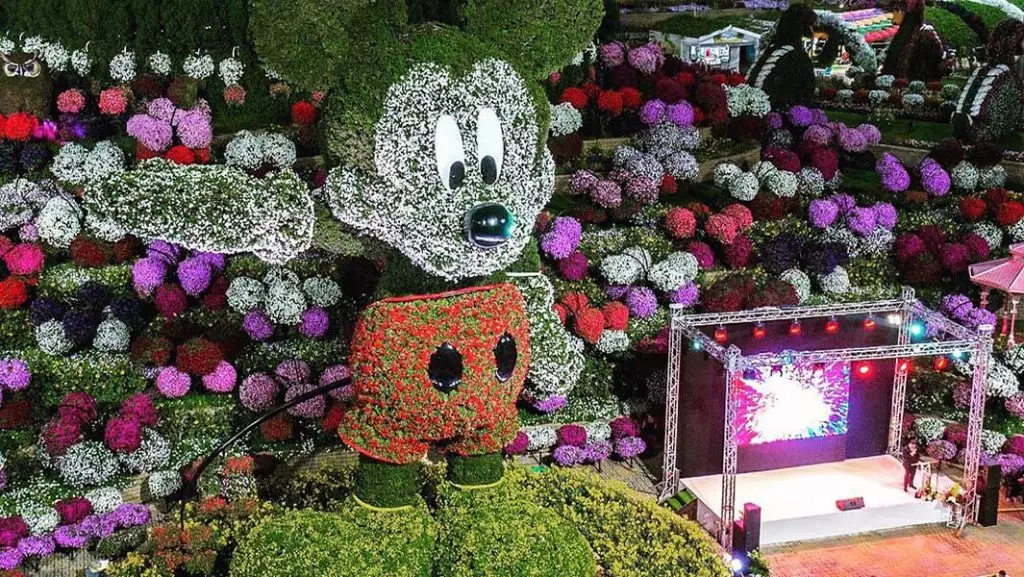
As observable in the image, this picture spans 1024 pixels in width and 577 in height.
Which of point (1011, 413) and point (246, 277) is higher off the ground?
point (246, 277)

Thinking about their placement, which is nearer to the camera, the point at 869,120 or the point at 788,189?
the point at 788,189

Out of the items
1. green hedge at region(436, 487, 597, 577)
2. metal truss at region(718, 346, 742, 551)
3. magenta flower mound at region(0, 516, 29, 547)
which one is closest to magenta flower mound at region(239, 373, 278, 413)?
magenta flower mound at region(0, 516, 29, 547)

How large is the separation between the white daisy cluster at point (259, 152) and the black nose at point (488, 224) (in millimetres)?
7702

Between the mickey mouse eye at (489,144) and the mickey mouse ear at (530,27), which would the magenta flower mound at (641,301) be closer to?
the mickey mouse ear at (530,27)

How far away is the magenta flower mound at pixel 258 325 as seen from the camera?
1302 cm

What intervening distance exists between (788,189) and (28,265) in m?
9.84

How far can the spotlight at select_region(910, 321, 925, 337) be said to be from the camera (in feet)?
43.3

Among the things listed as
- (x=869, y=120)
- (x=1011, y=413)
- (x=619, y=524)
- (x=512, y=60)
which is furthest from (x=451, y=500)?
(x=869, y=120)

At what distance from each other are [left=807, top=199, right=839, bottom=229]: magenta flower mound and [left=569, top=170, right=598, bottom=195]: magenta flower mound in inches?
121

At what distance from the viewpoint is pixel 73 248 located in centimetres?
1365

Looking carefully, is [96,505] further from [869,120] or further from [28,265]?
[869,120]

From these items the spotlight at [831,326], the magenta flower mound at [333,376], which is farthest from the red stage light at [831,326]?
the magenta flower mound at [333,376]

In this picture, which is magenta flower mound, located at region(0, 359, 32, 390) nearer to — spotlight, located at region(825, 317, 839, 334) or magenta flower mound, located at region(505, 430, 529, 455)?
magenta flower mound, located at region(505, 430, 529, 455)

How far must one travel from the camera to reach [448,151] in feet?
25.9
